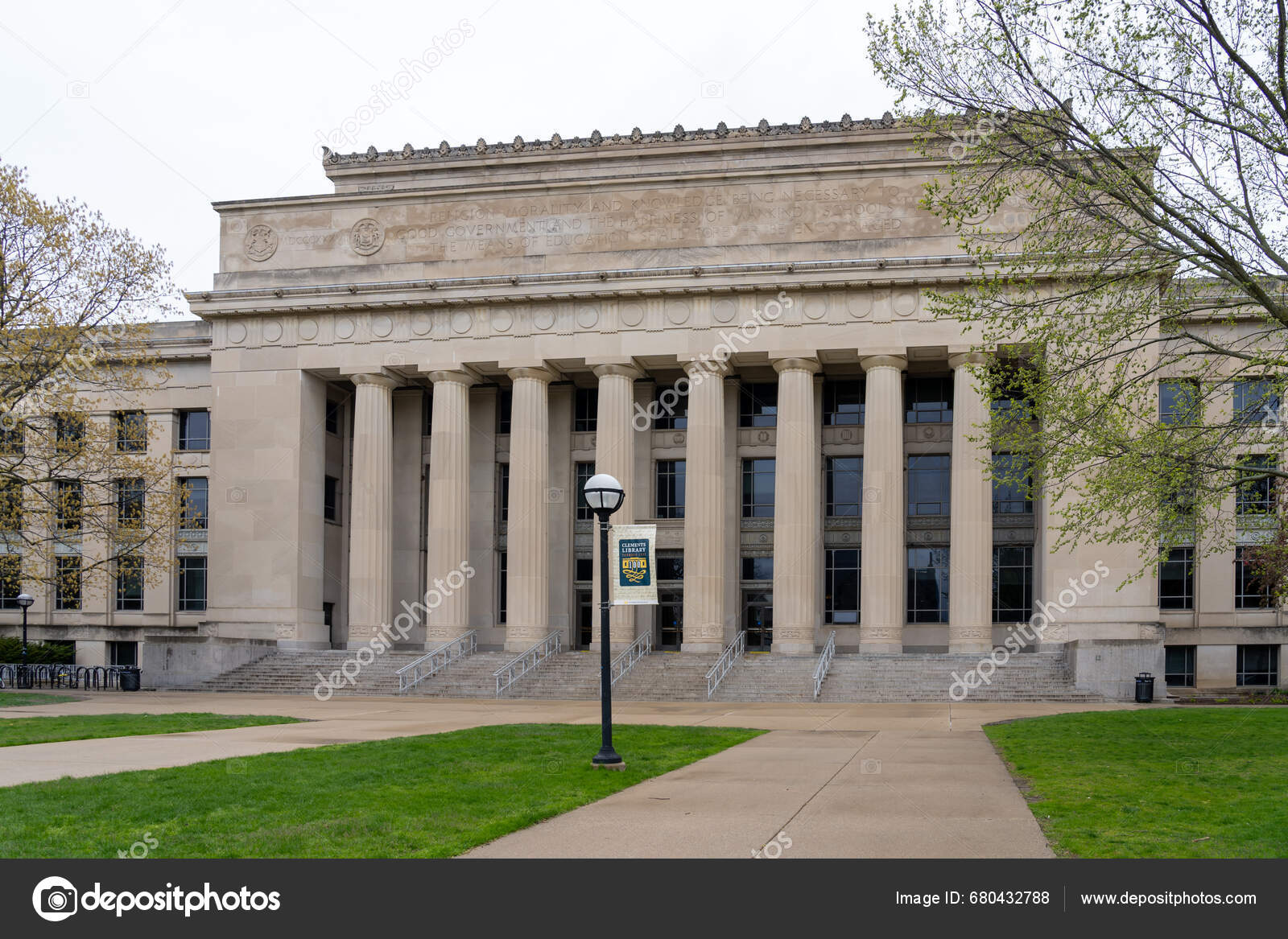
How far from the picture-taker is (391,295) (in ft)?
154

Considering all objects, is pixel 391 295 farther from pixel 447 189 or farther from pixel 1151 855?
pixel 1151 855

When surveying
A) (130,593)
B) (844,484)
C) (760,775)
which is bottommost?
(130,593)

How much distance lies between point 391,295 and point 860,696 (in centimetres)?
2333

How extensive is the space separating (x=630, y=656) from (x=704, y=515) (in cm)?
573

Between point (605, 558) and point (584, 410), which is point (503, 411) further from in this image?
point (605, 558)

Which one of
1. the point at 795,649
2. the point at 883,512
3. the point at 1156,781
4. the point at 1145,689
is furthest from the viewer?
the point at 795,649

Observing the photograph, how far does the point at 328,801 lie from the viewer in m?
13.2

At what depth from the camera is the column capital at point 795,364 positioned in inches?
1751

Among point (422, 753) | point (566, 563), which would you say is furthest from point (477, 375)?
point (422, 753)

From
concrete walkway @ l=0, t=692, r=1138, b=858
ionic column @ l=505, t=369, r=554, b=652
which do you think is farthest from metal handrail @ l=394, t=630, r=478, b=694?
concrete walkway @ l=0, t=692, r=1138, b=858

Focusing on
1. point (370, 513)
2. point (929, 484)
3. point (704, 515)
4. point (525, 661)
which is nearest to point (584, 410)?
point (704, 515)

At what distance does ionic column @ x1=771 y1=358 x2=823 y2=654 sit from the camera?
43.9m

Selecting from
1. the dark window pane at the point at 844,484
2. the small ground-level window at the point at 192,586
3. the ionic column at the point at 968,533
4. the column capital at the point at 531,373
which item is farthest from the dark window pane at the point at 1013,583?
the small ground-level window at the point at 192,586

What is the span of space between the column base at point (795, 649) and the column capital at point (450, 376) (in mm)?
15690
